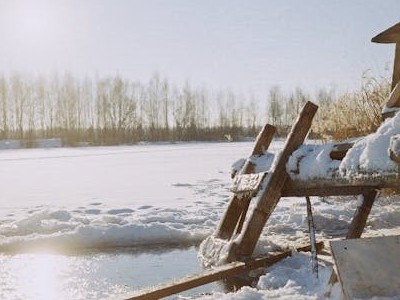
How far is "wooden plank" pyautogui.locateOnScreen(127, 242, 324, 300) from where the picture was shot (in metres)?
3.53

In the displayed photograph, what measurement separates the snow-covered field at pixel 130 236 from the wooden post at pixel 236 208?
378 mm

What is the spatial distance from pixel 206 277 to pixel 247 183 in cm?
120

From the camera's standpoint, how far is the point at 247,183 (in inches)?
188

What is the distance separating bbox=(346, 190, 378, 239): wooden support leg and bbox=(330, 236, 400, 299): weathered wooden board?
185 centimetres

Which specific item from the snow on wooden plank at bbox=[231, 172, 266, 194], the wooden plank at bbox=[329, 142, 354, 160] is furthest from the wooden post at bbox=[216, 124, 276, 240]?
the wooden plank at bbox=[329, 142, 354, 160]

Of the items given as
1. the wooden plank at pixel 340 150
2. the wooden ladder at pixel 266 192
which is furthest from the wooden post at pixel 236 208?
the wooden plank at pixel 340 150

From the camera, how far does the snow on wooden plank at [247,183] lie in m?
4.55

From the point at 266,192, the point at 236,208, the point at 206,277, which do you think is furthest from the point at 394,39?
the point at 206,277

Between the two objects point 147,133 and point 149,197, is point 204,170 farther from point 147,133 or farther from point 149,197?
point 147,133

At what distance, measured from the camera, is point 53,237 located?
668 centimetres

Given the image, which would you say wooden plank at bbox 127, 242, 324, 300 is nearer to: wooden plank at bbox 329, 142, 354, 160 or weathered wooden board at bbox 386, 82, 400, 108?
wooden plank at bbox 329, 142, 354, 160

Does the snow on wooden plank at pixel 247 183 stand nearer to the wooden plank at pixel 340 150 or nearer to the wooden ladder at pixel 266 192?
the wooden ladder at pixel 266 192

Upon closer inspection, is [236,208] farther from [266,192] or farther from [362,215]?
[362,215]

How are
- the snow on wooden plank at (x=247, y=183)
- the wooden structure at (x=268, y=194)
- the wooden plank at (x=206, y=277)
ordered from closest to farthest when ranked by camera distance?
the wooden plank at (x=206, y=277), the wooden structure at (x=268, y=194), the snow on wooden plank at (x=247, y=183)
